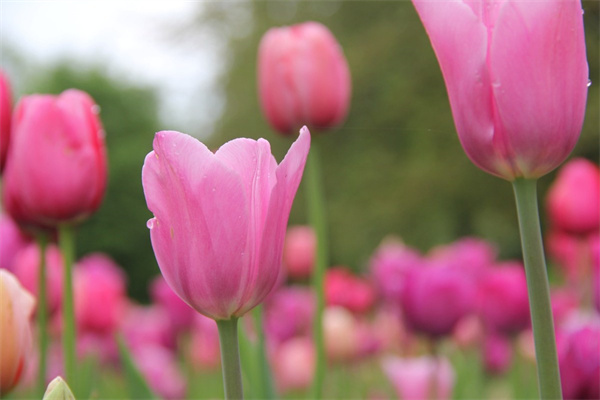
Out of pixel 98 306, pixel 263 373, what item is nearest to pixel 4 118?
pixel 263 373

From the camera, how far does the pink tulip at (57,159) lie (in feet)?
2.20

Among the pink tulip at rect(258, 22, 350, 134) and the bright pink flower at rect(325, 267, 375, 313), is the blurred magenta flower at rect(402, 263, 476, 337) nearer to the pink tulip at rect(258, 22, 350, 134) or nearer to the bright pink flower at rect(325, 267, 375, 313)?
the pink tulip at rect(258, 22, 350, 134)

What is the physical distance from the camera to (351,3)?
6633mm

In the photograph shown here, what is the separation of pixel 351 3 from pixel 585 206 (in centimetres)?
560

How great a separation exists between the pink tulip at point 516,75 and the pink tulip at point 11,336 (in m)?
0.31

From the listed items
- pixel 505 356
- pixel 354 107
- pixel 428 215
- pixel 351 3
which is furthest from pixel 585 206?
pixel 351 3

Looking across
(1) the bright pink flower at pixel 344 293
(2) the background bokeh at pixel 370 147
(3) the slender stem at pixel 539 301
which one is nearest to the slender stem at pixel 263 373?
(3) the slender stem at pixel 539 301

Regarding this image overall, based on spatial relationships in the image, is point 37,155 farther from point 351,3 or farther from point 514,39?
point 351,3

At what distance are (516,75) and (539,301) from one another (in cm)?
11

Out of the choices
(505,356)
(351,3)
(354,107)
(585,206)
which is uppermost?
(351,3)

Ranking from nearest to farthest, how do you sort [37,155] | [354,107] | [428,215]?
[37,155]
[428,215]
[354,107]

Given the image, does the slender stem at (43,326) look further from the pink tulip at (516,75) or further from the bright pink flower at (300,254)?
the bright pink flower at (300,254)

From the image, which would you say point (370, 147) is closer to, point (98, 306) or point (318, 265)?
point (98, 306)

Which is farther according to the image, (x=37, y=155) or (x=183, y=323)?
Answer: (x=183, y=323)
